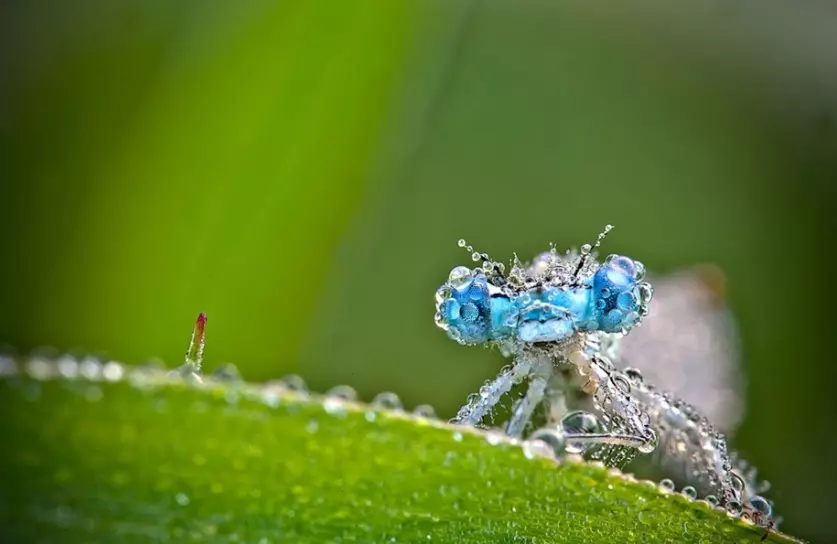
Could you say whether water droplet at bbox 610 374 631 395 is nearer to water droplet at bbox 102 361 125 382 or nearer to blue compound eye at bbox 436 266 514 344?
blue compound eye at bbox 436 266 514 344

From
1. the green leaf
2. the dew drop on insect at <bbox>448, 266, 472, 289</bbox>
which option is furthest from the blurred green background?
the green leaf

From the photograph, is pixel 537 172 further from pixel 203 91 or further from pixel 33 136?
pixel 33 136

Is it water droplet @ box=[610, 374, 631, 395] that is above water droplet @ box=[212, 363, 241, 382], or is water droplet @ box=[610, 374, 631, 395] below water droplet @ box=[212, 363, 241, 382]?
above

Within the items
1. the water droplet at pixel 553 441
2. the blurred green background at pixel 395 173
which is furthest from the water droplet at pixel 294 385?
the blurred green background at pixel 395 173

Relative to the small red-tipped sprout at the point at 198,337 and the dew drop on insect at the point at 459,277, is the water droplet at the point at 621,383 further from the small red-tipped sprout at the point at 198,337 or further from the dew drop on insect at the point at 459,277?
the small red-tipped sprout at the point at 198,337

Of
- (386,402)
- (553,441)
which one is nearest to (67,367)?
(386,402)
